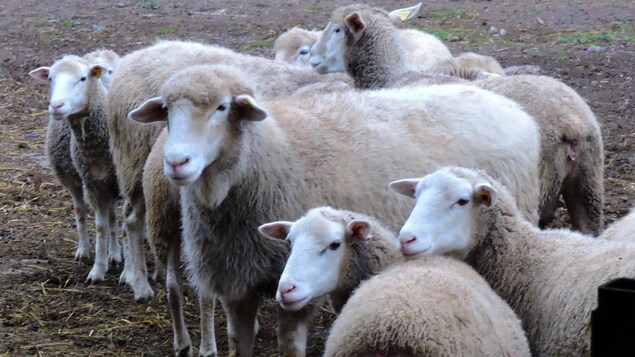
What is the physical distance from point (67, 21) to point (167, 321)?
10.7 meters

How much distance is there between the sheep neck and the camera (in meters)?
7.14

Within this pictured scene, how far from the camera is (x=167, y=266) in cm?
517

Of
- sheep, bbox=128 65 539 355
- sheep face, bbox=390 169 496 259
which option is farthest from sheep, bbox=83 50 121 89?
sheep face, bbox=390 169 496 259

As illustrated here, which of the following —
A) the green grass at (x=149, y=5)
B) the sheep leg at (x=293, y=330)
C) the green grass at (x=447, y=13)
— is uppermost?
the sheep leg at (x=293, y=330)

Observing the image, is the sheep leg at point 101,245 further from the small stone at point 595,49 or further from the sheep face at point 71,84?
the small stone at point 595,49

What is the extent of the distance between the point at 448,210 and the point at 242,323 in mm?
1147

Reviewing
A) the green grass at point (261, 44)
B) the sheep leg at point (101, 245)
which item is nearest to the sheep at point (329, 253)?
the sheep leg at point (101, 245)

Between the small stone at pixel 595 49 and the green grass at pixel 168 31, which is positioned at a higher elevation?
the small stone at pixel 595 49

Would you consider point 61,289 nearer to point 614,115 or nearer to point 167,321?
point 167,321

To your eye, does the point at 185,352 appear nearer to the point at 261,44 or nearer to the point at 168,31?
the point at 261,44

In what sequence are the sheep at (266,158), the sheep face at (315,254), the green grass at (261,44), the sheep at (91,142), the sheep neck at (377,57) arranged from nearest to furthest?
the sheep face at (315,254) < the sheep at (266,158) < the sheep at (91,142) < the sheep neck at (377,57) < the green grass at (261,44)

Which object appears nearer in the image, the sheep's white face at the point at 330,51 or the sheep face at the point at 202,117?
the sheep face at the point at 202,117

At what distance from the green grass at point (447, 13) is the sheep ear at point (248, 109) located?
1117 cm

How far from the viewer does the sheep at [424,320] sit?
123 inches
